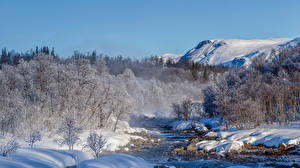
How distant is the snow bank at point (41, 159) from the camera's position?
39.5 feet

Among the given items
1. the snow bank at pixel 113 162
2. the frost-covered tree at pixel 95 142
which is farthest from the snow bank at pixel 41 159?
the snow bank at pixel 113 162

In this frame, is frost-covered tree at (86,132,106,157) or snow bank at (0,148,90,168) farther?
frost-covered tree at (86,132,106,157)

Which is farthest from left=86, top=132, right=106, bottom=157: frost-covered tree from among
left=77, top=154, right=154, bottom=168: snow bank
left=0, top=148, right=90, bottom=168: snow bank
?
left=77, top=154, right=154, bottom=168: snow bank

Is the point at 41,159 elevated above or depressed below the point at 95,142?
below

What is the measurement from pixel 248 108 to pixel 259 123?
3.49m

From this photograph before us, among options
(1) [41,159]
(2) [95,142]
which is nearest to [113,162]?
(2) [95,142]

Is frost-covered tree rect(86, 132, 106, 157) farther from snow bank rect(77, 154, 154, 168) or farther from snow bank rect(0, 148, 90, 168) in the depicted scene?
snow bank rect(77, 154, 154, 168)

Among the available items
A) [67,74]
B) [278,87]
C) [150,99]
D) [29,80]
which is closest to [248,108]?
[278,87]

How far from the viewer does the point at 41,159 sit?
13.9m

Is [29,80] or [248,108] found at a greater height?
[29,80]

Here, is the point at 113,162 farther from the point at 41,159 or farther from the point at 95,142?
the point at 41,159

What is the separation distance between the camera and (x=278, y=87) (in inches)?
1569

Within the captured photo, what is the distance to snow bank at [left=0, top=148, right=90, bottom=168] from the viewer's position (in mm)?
12042

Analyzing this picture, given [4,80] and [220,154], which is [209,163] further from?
[4,80]
